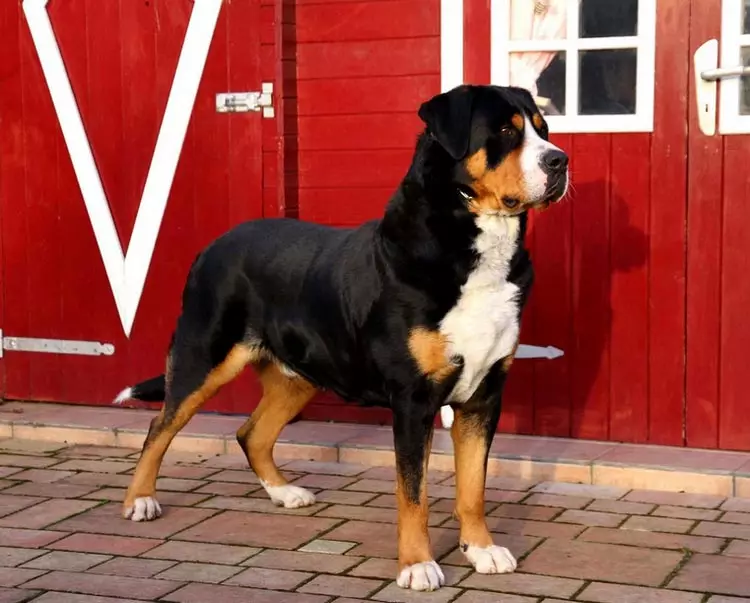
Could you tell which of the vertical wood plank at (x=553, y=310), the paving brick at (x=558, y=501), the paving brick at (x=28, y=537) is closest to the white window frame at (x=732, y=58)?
the vertical wood plank at (x=553, y=310)

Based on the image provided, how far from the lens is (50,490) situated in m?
5.41

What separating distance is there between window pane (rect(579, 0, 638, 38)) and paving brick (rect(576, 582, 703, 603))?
255 cm

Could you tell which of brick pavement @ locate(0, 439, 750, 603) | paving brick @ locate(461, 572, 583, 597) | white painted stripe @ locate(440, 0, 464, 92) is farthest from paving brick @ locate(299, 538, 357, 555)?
white painted stripe @ locate(440, 0, 464, 92)

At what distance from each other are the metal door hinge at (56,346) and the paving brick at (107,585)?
8.74ft

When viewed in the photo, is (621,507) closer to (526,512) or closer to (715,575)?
(526,512)

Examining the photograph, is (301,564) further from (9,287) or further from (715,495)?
(9,287)

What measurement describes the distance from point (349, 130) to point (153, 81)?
1.07 metres

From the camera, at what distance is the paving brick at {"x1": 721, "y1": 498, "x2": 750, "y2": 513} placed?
4945 mm

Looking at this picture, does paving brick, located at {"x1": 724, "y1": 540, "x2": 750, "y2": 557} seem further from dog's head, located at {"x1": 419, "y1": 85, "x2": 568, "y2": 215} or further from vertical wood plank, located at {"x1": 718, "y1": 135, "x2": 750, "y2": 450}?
dog's head, located at {"x1": 419, "y1": 85, "x2": 568, "y2": 215}

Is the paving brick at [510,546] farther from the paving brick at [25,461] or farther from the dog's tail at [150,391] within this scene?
the paving brick at [25,461]

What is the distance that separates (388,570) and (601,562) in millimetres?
689

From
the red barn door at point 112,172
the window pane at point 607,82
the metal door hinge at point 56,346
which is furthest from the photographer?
the metal door hinge at point 56,346

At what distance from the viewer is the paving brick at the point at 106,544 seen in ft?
14.9

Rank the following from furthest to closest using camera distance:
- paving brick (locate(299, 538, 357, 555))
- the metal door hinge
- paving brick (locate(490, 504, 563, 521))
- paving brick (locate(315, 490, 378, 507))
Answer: the metal door hinge < paving brick (locate(315, 490, 378, 507)) < paving brick (locate(490, 504, 563, 521)) < paving brick (locate(299, 538, 357, 555))
